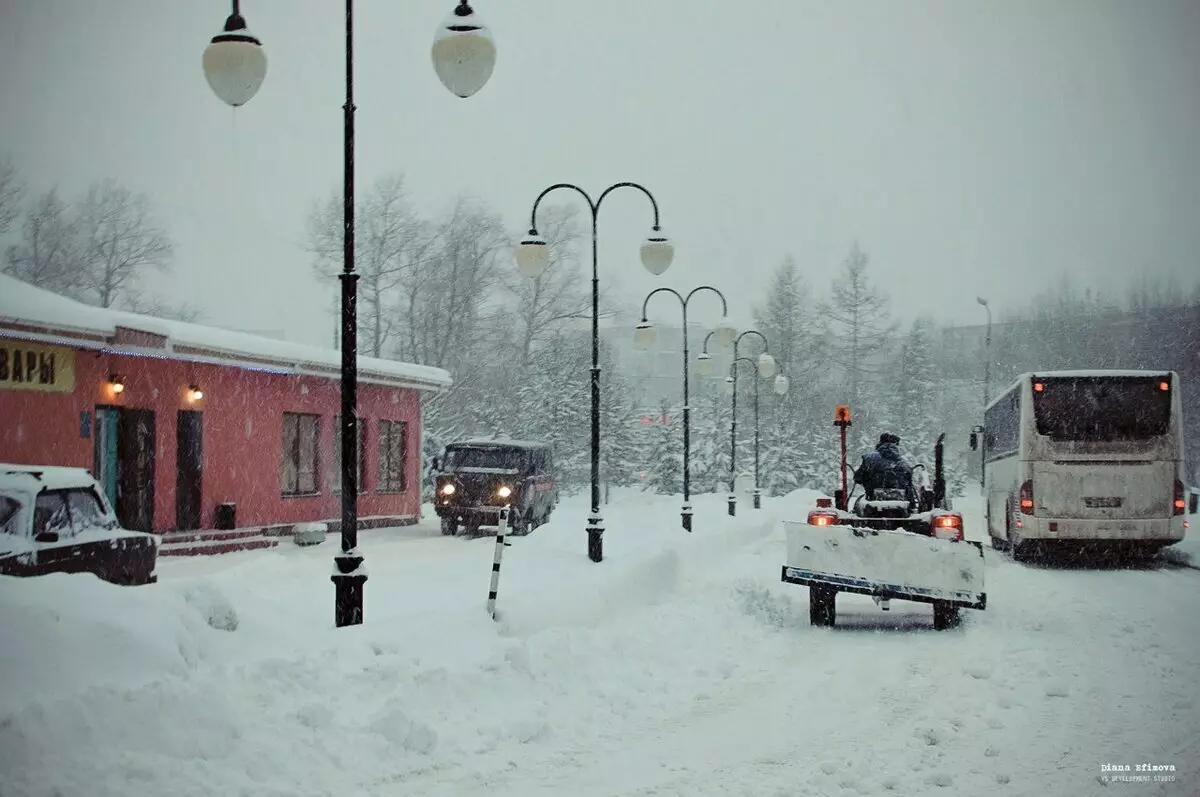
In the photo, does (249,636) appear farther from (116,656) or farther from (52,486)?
(52,486)

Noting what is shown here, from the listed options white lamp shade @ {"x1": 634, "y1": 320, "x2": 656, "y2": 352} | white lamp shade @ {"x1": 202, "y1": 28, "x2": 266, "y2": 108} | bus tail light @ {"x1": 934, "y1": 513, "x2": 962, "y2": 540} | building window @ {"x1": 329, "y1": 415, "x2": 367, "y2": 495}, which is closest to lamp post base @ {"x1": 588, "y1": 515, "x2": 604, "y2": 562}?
bus tail light @ {"x1": 934, "y1": 513, "x2": 962, "y2": 540}

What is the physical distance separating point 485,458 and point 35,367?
37.2 feet

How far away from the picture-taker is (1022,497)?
1862 centimetres

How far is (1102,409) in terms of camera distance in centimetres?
1819

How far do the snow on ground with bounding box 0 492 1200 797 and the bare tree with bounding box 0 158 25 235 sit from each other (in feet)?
108

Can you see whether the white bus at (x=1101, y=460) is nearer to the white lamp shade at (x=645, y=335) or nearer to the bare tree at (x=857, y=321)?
the white lamp shade at (x=645, y=335)

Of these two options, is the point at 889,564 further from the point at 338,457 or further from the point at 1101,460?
the point at 338,457

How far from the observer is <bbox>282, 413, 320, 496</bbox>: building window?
25781 mm

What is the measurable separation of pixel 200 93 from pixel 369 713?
212ft

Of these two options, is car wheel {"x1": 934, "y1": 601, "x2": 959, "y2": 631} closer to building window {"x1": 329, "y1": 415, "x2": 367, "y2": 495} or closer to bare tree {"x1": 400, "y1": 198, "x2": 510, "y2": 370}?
building window {"x1": 329, "y1": 415, "x2": 367, "y2": 495}

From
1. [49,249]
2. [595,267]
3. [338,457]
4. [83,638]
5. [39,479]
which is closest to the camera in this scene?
[83,638]

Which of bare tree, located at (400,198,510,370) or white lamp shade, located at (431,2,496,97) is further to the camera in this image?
bare tree, located at (400,198,510,370)

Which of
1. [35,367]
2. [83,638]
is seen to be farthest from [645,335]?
[83,638]

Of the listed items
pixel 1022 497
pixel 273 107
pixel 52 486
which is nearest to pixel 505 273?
pixel 1022 497
